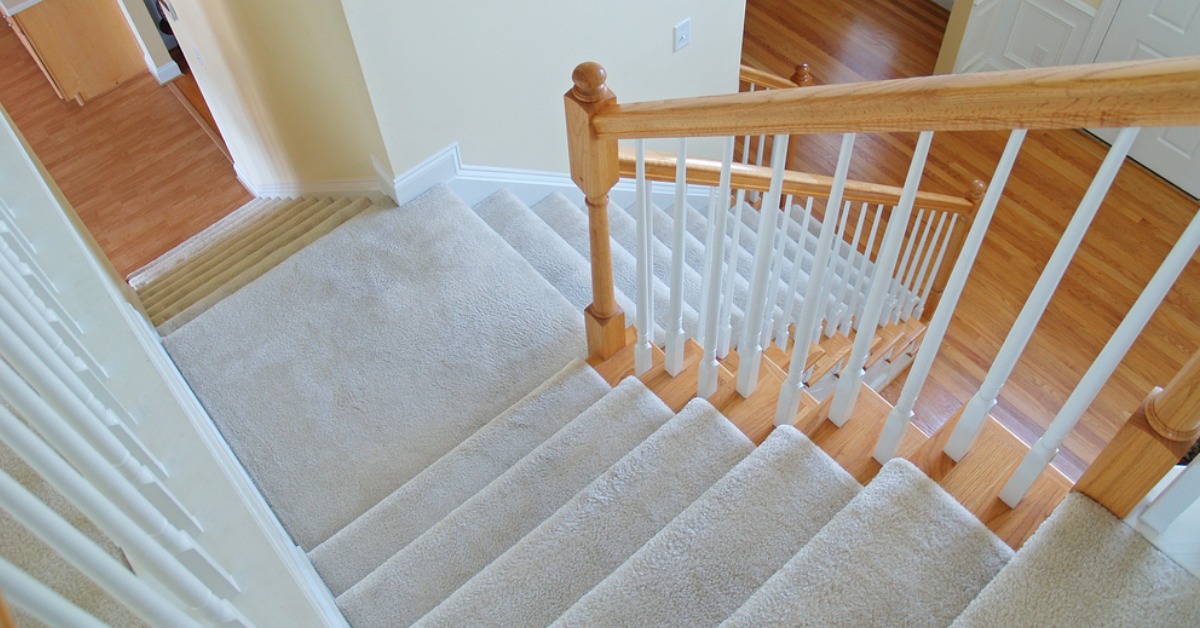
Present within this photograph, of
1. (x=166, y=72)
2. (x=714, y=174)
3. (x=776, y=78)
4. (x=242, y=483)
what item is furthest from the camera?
(x=166, y=72)

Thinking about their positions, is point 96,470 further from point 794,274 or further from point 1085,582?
point 794,274

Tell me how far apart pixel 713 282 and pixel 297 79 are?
2160 millimetres

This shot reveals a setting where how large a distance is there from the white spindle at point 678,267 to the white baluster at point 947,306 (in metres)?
0.51

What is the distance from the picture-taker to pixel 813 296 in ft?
4.87

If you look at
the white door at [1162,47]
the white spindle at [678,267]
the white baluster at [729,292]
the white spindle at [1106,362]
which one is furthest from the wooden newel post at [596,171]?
the white door at [1162,47]

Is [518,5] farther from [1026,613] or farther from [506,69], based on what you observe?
[1026,613]

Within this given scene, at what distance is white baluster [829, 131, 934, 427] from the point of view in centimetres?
114

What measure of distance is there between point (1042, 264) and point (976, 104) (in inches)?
140

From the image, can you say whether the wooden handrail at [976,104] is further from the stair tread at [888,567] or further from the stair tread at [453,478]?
the stair tread at [453,478]

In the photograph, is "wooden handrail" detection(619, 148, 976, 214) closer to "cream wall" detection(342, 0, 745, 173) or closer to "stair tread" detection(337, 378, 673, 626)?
"stair tread" detection(337, 378, 673, 626)

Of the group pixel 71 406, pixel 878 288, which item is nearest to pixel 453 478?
pixel 71 406

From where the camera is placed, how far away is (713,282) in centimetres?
173

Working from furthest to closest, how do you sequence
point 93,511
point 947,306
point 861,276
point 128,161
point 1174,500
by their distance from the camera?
point 128,161, point 861,276, point 947,306, point 1174,500, point 93,511

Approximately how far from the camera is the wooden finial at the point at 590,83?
5.19ft
